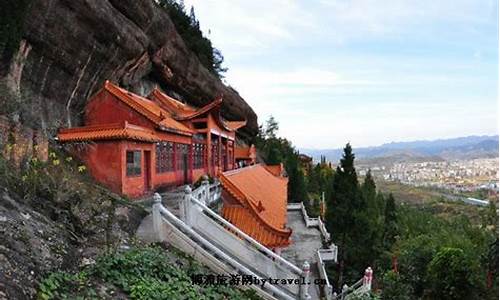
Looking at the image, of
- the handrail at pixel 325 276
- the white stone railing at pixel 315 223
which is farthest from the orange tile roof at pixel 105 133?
the white stone railing at pixel 315 223

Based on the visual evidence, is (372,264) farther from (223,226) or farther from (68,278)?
(68,278)

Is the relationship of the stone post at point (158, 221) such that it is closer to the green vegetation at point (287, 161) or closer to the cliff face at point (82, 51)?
the cliff face at point (82, 51)

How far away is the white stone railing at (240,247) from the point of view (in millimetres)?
8438

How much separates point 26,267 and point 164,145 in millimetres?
11910

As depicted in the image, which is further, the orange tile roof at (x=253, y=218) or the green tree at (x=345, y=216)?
the green tree at (x=345, y=216)

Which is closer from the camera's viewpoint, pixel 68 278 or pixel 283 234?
pixel 68 278

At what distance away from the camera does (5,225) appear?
5.50 m

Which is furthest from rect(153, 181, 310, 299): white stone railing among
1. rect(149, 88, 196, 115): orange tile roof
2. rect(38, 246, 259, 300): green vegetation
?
rect(149, 88, 196, 115): orange tile roof

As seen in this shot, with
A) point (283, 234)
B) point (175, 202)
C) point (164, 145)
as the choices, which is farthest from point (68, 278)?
point (164, 145)

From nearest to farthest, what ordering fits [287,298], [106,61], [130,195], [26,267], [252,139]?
[26,267], [287,298], [130,195], [106,61], [252,139]

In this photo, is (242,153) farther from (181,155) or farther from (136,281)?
(136,281)

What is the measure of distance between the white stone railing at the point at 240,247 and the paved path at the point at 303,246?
3838 mm

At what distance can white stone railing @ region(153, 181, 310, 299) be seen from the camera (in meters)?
8.44

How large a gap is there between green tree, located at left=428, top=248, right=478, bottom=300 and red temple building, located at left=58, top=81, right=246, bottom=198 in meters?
8.47
